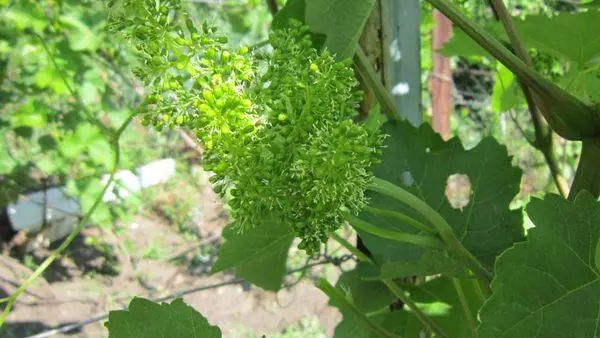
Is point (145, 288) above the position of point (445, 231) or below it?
above

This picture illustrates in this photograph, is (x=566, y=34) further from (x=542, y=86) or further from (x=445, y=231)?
(x=445, y=231)

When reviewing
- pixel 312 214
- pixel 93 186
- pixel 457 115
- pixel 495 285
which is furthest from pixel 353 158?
pixel 457 115

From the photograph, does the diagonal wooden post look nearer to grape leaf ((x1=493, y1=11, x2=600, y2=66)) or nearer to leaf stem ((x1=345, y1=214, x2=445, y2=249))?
grape leaf ((x1=493, y1=11, x2=600, y2=66))

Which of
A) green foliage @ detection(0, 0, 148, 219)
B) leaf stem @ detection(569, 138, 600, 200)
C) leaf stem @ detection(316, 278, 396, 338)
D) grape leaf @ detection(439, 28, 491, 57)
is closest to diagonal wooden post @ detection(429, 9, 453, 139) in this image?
green foliage @ detection(0, 0, 148, 219)

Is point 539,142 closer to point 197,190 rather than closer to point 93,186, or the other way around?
point 93,186

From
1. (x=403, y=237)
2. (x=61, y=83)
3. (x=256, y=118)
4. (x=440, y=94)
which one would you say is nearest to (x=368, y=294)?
(x=403, y=237)

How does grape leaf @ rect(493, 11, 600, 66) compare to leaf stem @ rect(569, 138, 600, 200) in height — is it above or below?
above

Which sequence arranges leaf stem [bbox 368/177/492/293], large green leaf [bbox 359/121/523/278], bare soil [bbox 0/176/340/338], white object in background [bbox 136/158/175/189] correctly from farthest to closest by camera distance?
white object in background [bbox 136/158/175/189], bare soil [bbox 0/176/340/338], large green leaf [bbox 359/121/523/278], leaf stem [bbox 368/177/492/293]
